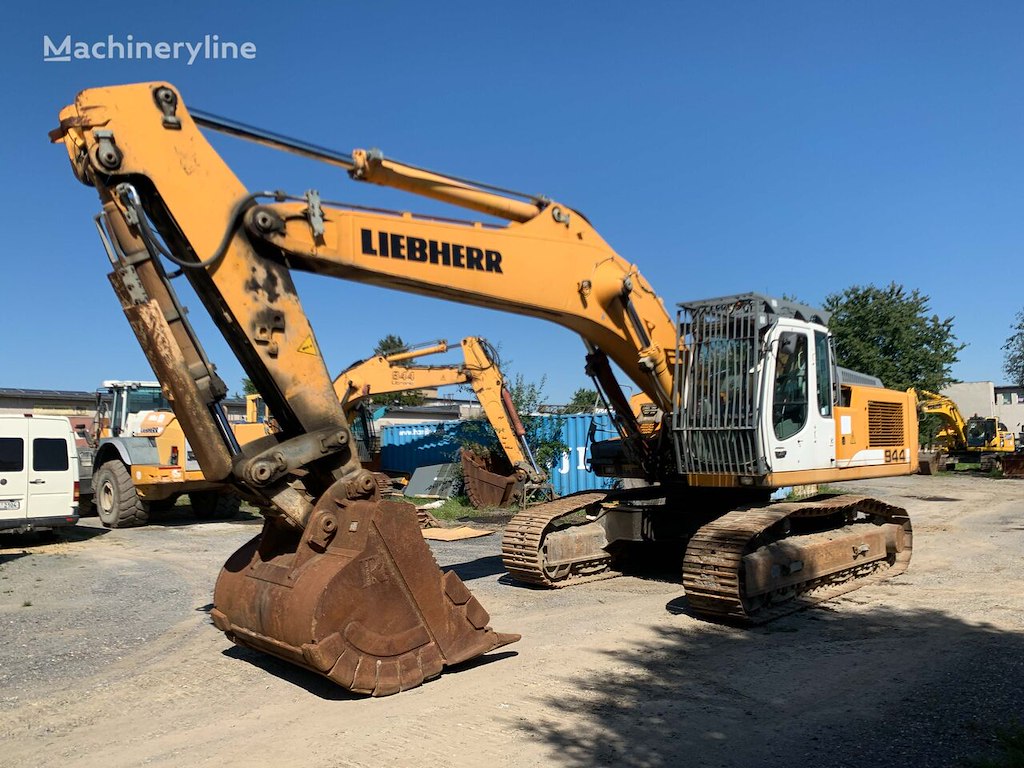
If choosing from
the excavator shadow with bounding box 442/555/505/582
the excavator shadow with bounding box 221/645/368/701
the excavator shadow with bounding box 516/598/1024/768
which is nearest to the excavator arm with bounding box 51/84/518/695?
the excavator shadow with bounding box 221/645/368/701

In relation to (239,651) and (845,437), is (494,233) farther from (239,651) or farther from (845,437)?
(845,437)

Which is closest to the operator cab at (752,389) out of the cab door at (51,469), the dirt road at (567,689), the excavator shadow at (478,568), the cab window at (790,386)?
the cab window at (790,386)

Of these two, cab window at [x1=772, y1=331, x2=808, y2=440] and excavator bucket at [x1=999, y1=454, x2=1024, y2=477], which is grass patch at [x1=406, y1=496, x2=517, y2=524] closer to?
cab window at [x1=772, y1=331, x2=808, y2=440]

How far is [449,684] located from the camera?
566 cm

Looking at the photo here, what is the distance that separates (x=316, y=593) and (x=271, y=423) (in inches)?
449

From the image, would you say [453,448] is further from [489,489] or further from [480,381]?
[480,381]

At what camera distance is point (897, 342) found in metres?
37.7

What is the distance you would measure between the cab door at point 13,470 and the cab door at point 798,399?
11342 mm

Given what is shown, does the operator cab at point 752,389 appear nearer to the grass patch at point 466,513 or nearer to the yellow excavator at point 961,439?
the grass patch at point 466,513

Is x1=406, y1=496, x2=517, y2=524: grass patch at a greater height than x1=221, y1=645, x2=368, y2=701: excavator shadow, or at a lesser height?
greater

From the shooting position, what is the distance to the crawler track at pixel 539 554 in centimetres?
885

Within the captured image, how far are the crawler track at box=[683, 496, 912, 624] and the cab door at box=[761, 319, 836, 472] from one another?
0.56m

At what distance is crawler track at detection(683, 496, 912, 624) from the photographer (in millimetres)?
7273

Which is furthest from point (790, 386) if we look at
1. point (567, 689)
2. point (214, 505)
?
point (214, 505)
